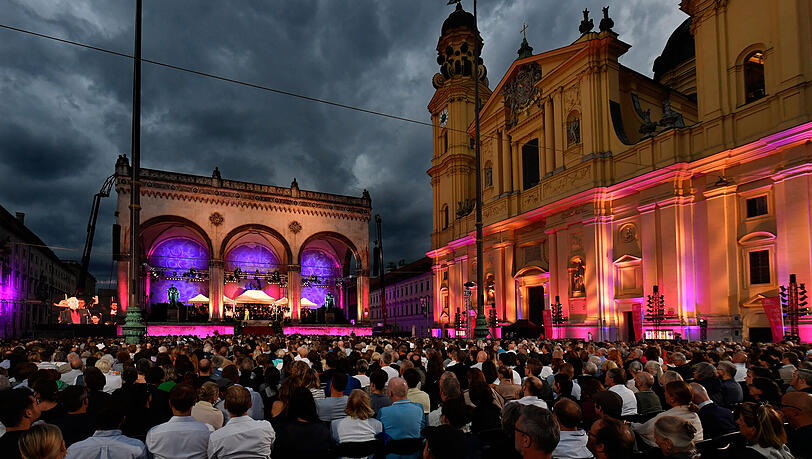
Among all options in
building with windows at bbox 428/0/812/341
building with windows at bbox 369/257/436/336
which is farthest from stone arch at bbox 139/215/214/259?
building with windows at bbox 428/0/812/341

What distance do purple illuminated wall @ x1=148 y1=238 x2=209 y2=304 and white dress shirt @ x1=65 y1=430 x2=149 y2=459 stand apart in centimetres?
4592

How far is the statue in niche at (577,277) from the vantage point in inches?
1210

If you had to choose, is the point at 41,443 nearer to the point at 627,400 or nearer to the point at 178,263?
the point at 627,400

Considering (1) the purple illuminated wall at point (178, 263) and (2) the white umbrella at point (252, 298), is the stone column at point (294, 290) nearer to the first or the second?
(2) the white umbrella at point (252, 298)

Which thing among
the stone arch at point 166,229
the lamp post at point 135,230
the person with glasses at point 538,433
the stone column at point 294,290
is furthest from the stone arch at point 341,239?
the person with glasses at point 538,433

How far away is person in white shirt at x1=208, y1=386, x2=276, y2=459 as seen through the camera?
4.50 m

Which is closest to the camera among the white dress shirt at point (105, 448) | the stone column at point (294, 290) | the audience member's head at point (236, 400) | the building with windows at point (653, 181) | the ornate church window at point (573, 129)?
the white dress shirt at point (105, 448)

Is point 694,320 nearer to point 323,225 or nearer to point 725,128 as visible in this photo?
point 725,128

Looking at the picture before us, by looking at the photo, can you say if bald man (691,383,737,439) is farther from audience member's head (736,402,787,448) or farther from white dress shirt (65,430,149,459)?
white dress shirt (65,430,149,459)

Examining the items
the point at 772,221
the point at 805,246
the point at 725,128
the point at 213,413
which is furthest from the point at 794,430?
the point at 725,128

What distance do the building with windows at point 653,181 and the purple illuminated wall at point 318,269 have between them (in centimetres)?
1316

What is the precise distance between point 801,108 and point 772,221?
4.50m

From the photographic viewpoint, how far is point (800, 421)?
14.7 ft

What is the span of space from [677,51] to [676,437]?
1685 inches
